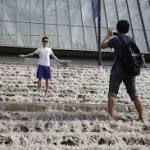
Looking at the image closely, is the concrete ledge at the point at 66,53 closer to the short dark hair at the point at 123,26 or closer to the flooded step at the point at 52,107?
the flooded step at the point at 52,107

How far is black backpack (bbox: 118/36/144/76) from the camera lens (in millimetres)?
7188

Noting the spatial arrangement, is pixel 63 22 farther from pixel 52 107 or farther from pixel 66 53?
pixel 52 107

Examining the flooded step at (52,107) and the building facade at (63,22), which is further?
the building facade at (63,22)

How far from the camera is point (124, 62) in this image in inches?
287

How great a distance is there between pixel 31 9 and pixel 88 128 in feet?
88.0

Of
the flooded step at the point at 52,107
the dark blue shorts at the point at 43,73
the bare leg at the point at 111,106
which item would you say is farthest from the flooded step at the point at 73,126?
the dark blue shorts at the point at 43,73

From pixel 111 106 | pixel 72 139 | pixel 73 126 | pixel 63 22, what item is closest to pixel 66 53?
pixel 63 22

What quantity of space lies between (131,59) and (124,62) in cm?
13

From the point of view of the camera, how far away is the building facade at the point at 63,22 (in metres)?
31.1

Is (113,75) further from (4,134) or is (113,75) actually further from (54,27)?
(54,27)

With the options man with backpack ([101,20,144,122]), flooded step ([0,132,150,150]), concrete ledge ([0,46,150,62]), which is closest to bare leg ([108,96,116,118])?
man with backpack ([101,20,144,122])

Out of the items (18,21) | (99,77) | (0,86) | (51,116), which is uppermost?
(18,21)

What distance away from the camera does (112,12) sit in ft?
111

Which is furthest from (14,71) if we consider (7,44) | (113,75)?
(7,44)
